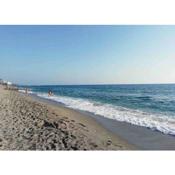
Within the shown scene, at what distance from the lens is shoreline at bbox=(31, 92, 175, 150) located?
5.88 m

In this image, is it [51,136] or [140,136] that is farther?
[140,136]

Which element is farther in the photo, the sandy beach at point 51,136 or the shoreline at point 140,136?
the shoreline at point 140,136

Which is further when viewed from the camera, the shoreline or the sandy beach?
the shoreline

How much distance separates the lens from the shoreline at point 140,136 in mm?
5879

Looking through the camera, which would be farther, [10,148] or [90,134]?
[90,134]

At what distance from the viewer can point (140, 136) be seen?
6.53 metres
